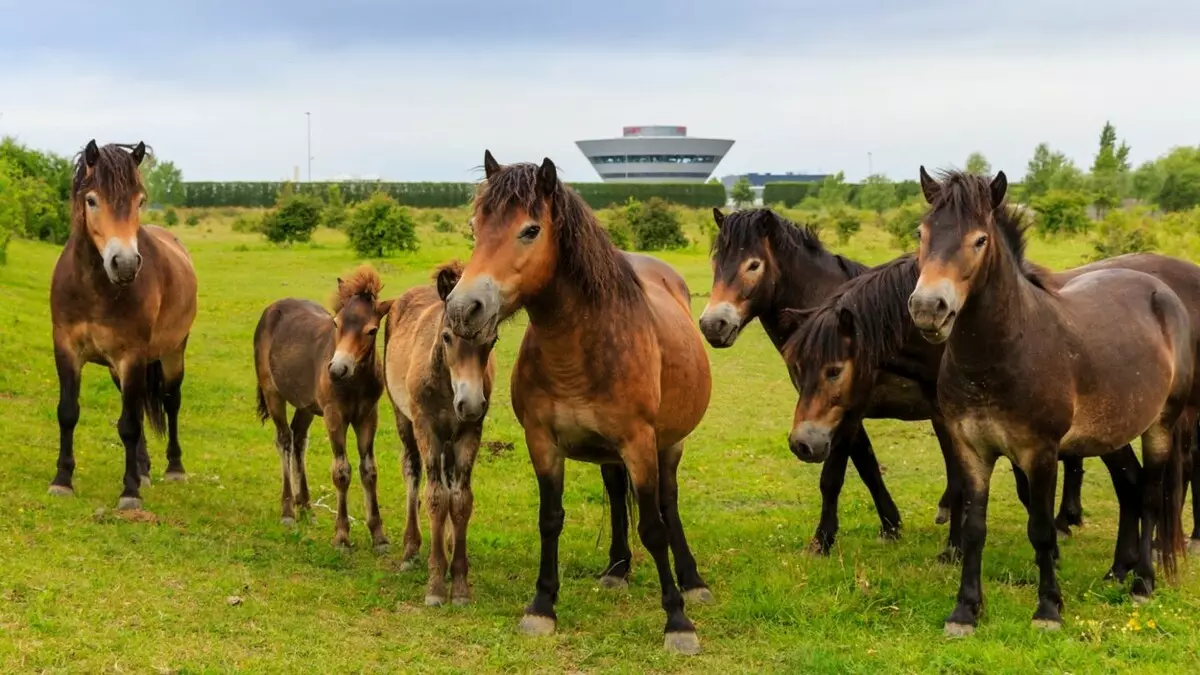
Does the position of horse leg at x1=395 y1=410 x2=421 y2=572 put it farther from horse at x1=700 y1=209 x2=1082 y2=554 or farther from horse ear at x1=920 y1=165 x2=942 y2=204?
horse ear at x1=920 y1=165 x2=942 y2=204

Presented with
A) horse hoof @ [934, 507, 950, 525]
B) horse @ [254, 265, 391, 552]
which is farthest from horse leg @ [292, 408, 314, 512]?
horse hoof @ [934, 507, 950, 525]

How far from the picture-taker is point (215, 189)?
8138cm

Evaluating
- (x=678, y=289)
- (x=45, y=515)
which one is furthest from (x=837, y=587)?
(x=45, y=515)

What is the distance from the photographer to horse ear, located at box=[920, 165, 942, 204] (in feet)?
18.3

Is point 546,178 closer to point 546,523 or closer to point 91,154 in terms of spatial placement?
point 546,523

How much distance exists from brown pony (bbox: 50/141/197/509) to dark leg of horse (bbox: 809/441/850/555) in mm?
5337

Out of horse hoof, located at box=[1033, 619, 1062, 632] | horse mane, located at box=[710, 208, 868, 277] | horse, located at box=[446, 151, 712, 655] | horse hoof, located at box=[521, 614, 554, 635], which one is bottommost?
horse hoof, located at box=[521, 614, 554, 635]

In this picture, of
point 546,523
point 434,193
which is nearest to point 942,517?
point 546,523

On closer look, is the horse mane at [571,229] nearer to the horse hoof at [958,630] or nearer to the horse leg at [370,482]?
the horse hoof at [958,630]

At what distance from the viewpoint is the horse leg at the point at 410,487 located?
7.23 m

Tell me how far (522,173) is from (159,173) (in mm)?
85201

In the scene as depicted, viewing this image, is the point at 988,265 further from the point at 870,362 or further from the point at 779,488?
the point at 779,488

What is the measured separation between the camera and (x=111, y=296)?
27.2ft

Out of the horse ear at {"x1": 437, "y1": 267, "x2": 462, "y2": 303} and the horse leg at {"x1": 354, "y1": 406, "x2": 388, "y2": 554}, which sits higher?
the horse ear at {"x1": 437, "y1": 267, "x2": 462, "y2": 303}
